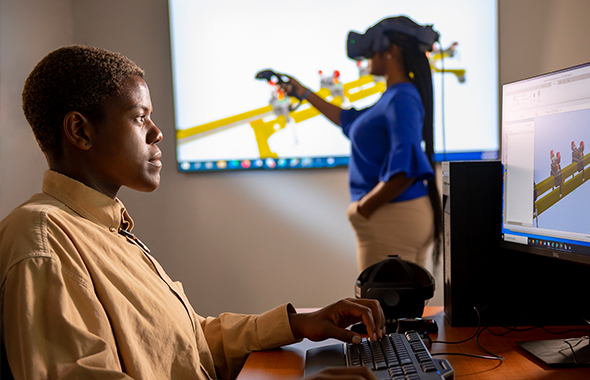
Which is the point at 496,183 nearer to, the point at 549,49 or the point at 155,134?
the point at 155,134

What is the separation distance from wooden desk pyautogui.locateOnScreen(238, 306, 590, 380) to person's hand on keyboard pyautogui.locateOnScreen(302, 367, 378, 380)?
0.21 meters

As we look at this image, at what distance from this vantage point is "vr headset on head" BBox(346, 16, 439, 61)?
2.42 m

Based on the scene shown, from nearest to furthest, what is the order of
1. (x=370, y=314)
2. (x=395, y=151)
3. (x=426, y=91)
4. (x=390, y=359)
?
(x=390, y=359) < (x=370, y=314) < (x=395, y=151) < (x=426, y=91)

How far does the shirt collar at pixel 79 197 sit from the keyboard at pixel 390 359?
1.49ft

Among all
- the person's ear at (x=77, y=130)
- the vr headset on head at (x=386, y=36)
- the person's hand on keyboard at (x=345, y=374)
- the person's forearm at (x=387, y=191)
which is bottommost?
the person's hand on keyboard at (x=345, y=374)

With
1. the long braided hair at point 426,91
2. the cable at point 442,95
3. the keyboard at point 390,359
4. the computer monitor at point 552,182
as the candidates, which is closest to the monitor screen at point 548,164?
the computer monitor at point 552,182

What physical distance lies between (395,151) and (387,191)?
0.64ft

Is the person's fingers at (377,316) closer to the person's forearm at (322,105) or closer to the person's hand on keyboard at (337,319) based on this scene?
the person's hand on keyboard at (337,319)

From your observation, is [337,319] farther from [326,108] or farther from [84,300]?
[326,108]

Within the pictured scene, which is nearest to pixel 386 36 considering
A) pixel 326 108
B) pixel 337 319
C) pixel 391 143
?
pixel 326 108

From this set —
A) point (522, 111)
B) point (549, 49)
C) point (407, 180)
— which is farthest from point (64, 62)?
point (549, 49)

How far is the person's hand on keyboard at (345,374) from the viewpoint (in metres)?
0.61

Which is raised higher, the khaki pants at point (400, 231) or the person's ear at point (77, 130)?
the person's ear at point (77, 130)

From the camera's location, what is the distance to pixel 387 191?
7.36 feet
